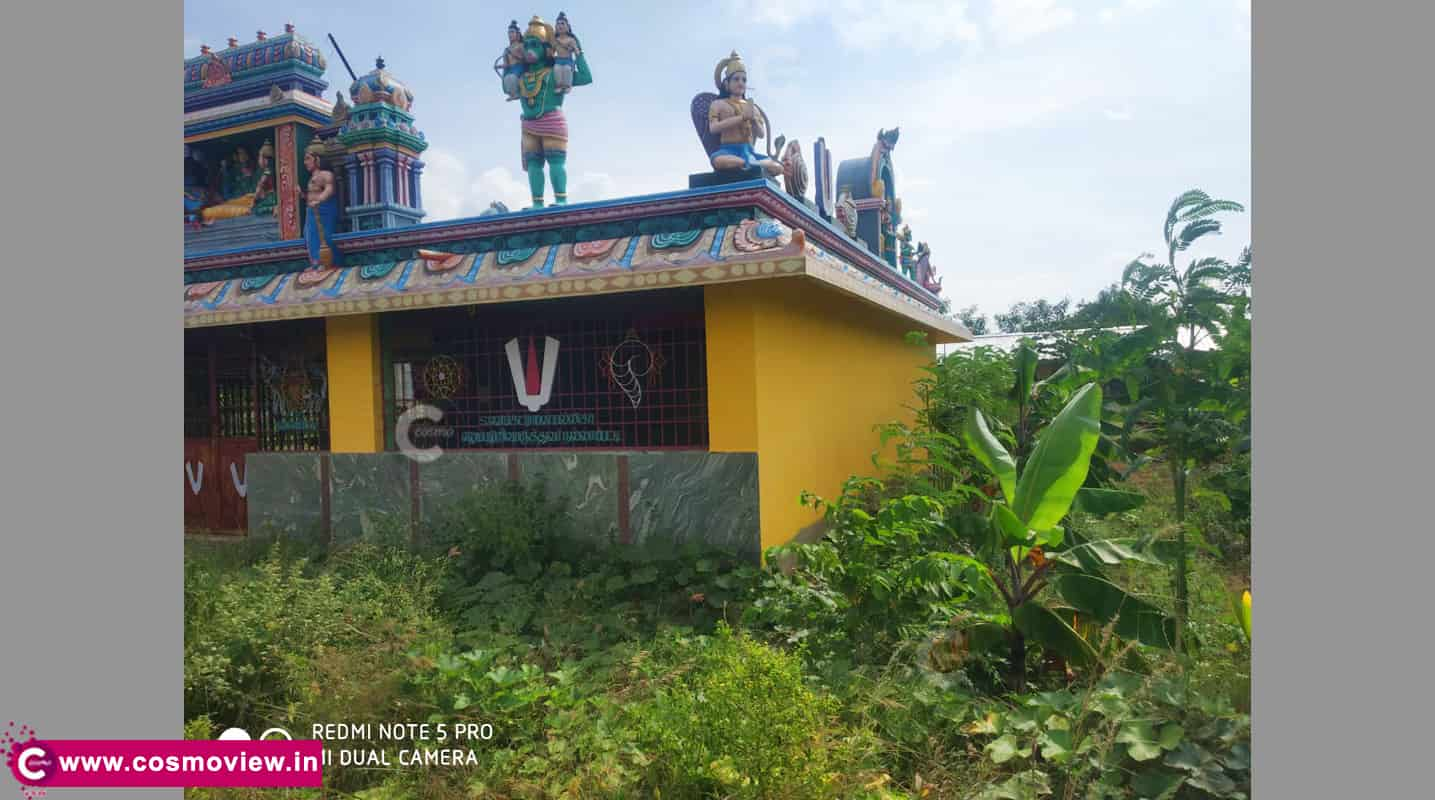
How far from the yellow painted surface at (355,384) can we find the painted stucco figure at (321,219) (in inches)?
23.4

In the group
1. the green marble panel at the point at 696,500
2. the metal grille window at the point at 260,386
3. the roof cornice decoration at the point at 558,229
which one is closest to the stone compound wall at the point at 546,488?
the green marble panel at the point at 696,500

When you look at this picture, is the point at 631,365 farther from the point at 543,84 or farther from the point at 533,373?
the point at 543,84

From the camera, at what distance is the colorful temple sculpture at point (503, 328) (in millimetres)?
6105

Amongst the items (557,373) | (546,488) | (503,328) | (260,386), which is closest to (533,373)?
(557,373)

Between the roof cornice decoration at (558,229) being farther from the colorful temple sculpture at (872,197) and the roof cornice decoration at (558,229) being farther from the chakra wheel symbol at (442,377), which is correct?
the colorful temple sculpture at (872,197)

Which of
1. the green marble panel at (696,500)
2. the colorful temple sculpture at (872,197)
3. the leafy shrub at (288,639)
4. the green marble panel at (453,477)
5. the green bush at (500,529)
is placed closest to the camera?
the leafy shrub at (288,639)

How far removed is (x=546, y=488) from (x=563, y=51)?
3818 millimetres

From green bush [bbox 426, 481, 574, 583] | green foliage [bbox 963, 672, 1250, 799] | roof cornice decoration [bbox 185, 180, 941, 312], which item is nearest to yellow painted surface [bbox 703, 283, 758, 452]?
roof cornice decoration [bbox 185, 180, 941, 312]

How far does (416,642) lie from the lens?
4.54m

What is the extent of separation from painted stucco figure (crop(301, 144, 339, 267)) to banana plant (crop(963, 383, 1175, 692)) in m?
6.31

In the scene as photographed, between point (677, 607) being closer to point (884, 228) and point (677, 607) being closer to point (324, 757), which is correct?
point (324, 757)

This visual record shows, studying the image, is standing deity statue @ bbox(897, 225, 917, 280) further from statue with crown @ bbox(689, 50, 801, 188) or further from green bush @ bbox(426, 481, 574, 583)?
green bush @ bbox(426, 481, 574, 583)

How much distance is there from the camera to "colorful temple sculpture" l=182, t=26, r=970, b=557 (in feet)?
20.0

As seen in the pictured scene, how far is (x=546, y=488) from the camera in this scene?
6656mm
